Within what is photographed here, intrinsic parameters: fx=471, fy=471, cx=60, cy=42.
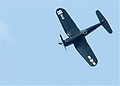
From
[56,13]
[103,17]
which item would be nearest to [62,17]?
[56,13]

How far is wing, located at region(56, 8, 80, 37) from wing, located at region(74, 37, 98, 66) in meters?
0.96

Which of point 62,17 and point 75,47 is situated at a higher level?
point 62,17

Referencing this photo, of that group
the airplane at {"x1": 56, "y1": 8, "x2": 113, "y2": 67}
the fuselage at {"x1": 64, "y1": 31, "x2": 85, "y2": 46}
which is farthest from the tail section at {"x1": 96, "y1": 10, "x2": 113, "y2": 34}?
the fuselage at {"x1": 64, "y1": 31, "x2": 85, "y2": 46}

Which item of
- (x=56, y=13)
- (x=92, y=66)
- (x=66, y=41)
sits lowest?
(x=92, y=66)

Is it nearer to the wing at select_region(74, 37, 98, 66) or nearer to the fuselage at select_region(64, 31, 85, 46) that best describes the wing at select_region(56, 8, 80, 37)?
the fuselage at select_region(64, 31, 85, 46)

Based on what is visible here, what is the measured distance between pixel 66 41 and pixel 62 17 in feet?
7.54

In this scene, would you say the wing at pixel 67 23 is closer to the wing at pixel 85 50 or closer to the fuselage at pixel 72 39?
the fuselage at pixel 72 39

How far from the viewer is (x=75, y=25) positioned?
40406mm

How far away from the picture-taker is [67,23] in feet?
133

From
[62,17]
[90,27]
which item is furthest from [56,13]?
[90,27]

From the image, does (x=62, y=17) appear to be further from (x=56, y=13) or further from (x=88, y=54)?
(x=88, y=54)

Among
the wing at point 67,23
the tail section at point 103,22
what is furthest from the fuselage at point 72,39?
the tail section at point 103,22

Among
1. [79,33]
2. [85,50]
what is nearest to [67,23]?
[79,33]

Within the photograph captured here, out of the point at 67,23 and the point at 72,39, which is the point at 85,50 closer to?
the point at 72,39
